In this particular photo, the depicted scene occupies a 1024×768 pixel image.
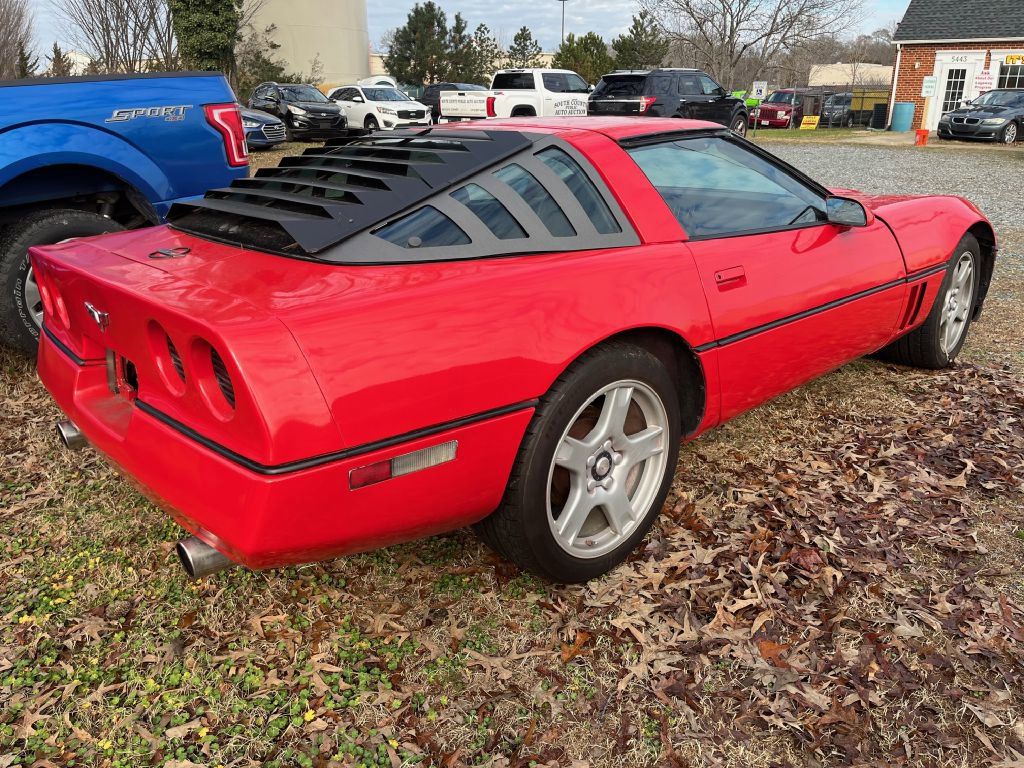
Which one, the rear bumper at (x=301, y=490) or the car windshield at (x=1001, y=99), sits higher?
the car windshield at (x=1001, y=99)

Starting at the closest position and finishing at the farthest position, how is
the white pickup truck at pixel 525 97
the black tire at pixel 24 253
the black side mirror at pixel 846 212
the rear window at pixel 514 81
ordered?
the black side mirror at pixel 846 212, the black tire at pixel 24 253, the white pickup truck at pixel 525 97, the rear window at pixel 514 81

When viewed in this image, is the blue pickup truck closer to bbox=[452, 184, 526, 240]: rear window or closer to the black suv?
bbox=[452, 184, 526, 240]: rear window

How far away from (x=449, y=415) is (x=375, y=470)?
0.79ft

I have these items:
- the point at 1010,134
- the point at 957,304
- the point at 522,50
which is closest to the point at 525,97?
the point at 1010,134

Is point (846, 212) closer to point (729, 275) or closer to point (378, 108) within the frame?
point (729, 275)

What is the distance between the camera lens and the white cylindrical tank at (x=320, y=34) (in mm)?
35469

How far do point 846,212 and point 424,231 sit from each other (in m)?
2.00

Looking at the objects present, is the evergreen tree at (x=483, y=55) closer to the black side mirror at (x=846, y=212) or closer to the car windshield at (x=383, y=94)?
the car windshield at (x=383, y=94)

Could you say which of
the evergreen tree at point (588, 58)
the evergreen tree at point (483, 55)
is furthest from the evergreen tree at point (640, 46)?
the evergreen tree at point (483, 55)

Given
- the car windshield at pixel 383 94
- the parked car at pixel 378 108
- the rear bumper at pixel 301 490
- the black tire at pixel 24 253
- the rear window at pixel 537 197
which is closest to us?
the rear bumper at pixel 301 490

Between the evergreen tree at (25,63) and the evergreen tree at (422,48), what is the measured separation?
2790 centimetres

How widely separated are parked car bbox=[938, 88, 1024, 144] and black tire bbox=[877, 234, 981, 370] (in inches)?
810

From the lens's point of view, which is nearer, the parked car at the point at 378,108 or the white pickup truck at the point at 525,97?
the white pickup truck at the point at 525,97

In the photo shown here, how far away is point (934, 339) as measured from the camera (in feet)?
14.1
